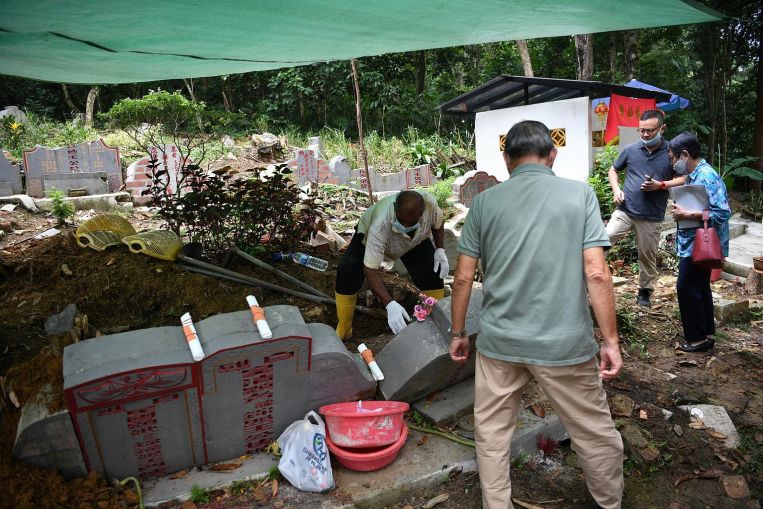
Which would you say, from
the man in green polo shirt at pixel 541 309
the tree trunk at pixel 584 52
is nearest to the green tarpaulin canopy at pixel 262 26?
the man in green polo shirt at pixel 541 309

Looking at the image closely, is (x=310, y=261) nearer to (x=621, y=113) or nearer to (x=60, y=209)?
(x=60, y=209)

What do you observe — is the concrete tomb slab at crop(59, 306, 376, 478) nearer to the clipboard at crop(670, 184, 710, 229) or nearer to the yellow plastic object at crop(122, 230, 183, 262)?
the yellow plastic object at crop(122, 230, 183, 262)

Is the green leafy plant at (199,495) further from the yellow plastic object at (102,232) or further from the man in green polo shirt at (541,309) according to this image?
the yellow plastic object at (102,232)

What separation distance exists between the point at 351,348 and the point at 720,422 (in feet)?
8.45

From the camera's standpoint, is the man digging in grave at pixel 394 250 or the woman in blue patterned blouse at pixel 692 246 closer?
the man digging in grave at pixel 394 250

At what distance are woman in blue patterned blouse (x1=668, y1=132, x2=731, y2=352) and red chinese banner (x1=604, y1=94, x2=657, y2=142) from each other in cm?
528

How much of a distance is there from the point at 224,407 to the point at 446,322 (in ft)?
4.36

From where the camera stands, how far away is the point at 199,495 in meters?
2.41

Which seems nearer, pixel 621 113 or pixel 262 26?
pixel 262 26

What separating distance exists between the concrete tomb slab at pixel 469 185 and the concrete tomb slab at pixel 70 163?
7.40m

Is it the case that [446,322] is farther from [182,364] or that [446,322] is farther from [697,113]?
[697,113]

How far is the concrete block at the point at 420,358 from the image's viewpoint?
296 cm

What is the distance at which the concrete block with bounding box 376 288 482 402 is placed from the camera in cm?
296

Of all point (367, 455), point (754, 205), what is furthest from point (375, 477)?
point (754, 205)
